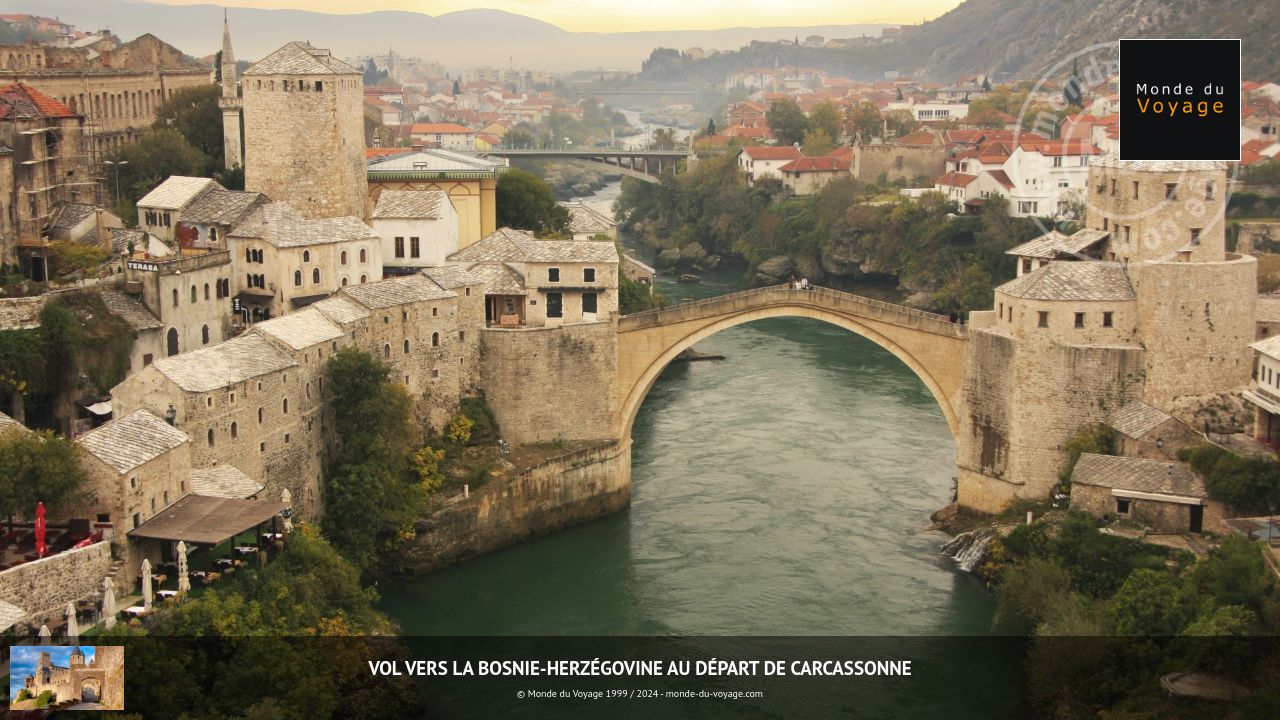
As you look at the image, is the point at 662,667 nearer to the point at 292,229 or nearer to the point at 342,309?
the point at 342,309

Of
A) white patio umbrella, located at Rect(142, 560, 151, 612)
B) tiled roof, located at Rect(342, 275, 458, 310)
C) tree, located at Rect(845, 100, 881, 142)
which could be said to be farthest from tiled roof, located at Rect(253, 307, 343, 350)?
tree, located at Rect(845, 100, 881, 142)

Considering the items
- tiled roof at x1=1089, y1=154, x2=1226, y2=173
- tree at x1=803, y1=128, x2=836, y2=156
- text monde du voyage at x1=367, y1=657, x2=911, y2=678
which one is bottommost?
text monde du voyage at x1=367, y1=657, x2=911, y2=678

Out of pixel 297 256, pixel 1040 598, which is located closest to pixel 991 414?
pixel 1040 598

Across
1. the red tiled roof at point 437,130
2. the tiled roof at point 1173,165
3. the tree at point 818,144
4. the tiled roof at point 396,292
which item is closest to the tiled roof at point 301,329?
the tiled roof at point 396,292

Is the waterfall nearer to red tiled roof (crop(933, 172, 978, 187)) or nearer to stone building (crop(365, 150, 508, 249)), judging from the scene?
stone building (crop(365, 150, 508, 249))

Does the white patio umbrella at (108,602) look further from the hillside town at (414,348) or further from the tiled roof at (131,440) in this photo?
the tiled roof at (131,440)

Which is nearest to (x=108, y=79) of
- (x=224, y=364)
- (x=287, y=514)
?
(x=224, y=364)
